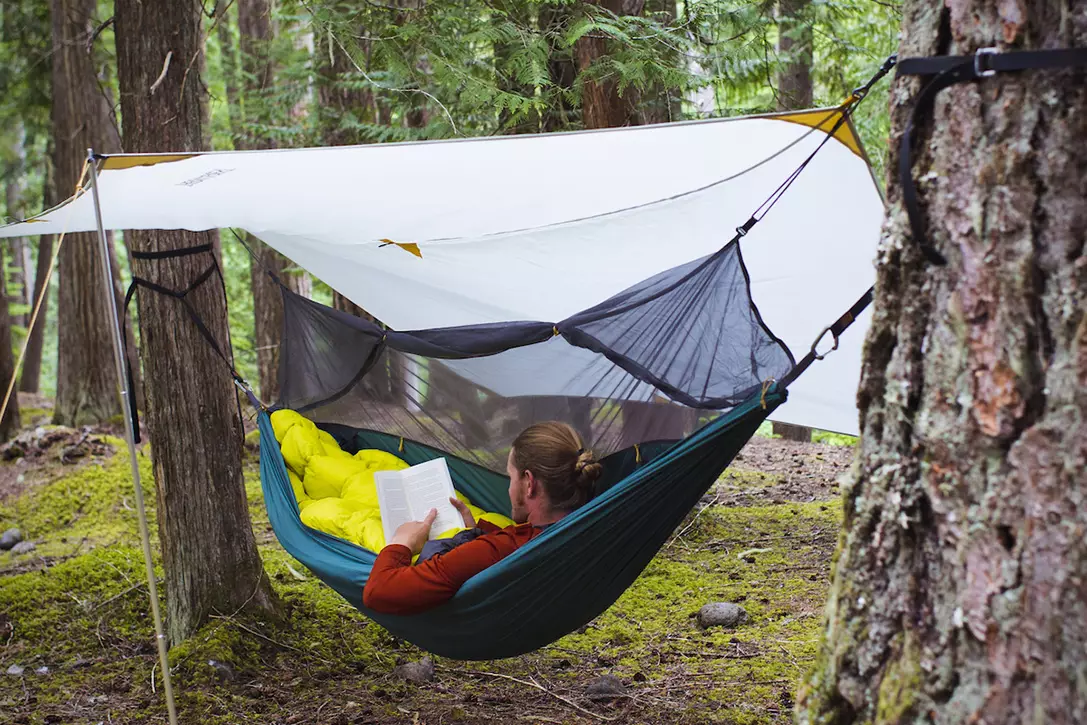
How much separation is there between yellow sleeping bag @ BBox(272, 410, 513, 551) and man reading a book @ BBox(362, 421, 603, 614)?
24 cm

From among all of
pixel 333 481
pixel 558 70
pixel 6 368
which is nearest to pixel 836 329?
pixel 333 481

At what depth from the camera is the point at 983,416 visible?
1.01 metres

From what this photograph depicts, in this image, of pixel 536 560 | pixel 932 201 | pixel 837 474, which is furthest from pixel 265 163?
pixel 837 474

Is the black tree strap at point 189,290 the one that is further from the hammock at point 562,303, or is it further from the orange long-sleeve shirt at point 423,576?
the orange long-sleeve shirt at point 423,576

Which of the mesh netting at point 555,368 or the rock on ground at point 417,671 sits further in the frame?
the rock on ground at point 417,671

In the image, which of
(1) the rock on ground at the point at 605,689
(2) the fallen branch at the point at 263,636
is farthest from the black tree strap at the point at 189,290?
(1) the rock on ground at the point at 605,689

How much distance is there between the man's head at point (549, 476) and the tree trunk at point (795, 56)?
6.37 ft

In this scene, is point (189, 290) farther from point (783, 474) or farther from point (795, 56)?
point (783, 474)

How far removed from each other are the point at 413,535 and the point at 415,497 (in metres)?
0.23

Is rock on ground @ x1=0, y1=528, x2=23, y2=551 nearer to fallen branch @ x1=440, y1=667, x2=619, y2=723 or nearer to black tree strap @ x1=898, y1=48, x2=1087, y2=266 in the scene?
fallen branch @ x1=440, y1=667, x2=619, y2=723

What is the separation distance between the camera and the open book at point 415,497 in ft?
7.14

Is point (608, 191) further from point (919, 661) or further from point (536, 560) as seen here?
point (919, 661)

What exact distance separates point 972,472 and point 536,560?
92cm

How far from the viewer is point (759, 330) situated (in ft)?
6.24
